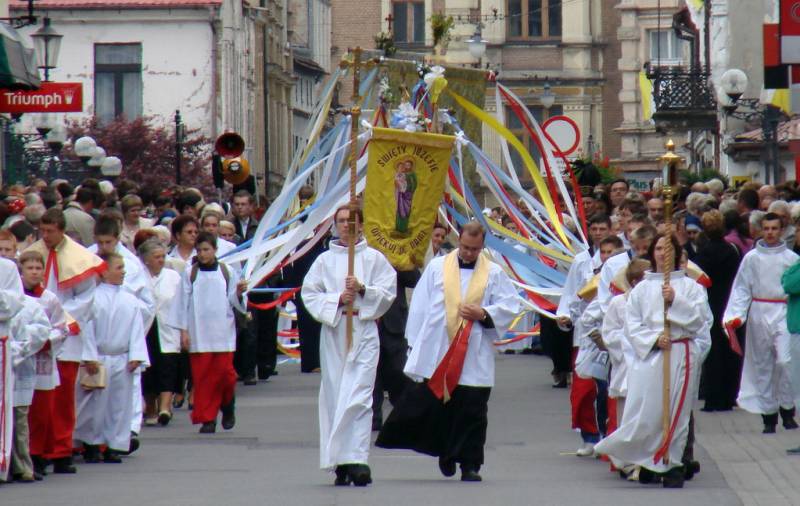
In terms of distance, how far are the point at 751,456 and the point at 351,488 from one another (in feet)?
11.4

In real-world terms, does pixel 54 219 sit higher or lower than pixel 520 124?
lower

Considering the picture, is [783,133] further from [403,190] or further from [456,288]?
[456,288]

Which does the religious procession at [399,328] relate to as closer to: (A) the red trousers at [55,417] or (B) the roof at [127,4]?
(A) the red trousers at [55,417]

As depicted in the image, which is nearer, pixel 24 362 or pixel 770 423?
pixel 24 362

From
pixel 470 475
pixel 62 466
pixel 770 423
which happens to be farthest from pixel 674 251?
pixel 62 466

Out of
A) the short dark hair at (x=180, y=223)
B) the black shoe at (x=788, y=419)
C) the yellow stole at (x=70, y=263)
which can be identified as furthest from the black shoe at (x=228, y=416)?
the black shoe at (x=788, y=419)

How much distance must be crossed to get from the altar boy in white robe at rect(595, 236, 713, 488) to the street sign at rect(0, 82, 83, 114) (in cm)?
1325

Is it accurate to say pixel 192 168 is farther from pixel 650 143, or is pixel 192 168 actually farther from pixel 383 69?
pixel 650 143

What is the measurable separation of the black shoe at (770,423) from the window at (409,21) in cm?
6340

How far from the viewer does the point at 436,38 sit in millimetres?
22109

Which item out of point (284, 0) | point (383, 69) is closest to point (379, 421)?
point (383, 69)

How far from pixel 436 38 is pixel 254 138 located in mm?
34773

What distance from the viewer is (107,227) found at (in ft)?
51.7

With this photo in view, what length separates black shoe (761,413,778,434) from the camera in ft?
56.4
